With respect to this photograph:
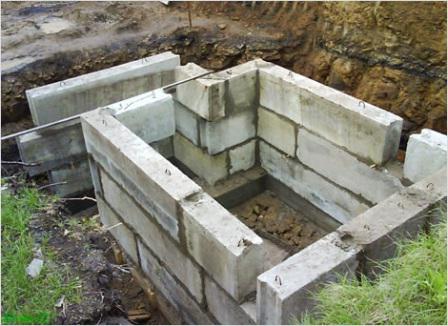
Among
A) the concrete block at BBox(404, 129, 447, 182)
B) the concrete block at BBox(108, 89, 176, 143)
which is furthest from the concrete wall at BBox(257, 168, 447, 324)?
the concrete block at BBox(108, 89, 176, 143)

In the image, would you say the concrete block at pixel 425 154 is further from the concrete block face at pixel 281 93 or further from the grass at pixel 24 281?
the grass at pixel 24 281

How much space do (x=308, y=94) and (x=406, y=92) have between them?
187cm

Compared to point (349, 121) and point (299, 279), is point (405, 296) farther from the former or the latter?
point (349, 121)

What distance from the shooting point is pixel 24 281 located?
339 cm

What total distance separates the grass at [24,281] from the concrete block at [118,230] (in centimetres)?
133

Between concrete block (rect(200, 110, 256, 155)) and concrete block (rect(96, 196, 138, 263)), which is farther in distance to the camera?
concrete block (rect(200, 110, 256, 155))

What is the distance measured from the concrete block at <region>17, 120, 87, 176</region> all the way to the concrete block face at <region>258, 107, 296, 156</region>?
2249 mm

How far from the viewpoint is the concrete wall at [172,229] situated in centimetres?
359

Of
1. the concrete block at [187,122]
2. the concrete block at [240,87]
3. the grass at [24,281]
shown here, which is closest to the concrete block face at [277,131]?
the concrete block at [240,87]

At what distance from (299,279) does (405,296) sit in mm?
823

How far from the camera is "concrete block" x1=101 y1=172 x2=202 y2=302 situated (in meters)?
4.21

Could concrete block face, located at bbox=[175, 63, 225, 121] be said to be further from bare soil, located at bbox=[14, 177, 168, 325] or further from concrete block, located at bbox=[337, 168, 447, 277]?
concrete block, located at bbox=[337, 168, 447, 277]

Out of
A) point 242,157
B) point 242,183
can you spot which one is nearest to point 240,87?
point 242,157

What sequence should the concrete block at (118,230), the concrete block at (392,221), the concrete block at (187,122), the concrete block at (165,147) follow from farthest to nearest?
1. the concrete block at (165,147)
2. the concrete block at (187,122)
3. the concrete block at (118,230)
4. the concrete block at (392,221)
